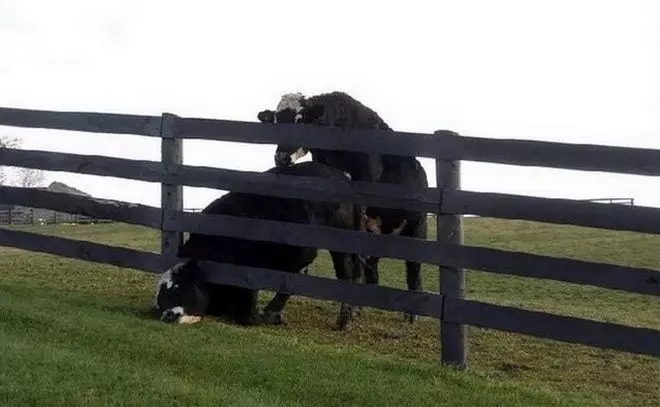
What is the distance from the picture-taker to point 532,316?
6582 mm

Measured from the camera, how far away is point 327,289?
7551mm

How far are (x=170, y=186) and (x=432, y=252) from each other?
2922 millimetres

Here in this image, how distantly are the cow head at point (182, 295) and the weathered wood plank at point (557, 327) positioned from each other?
2551mm

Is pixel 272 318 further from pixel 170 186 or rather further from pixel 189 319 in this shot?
pixel 170 186

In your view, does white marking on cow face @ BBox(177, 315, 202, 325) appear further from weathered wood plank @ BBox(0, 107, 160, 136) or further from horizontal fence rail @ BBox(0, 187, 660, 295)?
weathered wood plank @ BBox(0, 107, 160, 136)

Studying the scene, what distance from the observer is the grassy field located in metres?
5.71

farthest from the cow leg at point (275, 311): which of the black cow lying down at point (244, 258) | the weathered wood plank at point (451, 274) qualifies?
the weathered wood plank at point (451, 274)

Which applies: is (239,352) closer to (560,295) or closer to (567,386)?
(567,386)

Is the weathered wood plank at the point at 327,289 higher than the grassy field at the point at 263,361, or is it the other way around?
the weathered wood plank at the point at 327,289

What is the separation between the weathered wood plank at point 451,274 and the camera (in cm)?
700

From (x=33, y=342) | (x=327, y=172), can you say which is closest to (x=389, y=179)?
(x=327, y=172)

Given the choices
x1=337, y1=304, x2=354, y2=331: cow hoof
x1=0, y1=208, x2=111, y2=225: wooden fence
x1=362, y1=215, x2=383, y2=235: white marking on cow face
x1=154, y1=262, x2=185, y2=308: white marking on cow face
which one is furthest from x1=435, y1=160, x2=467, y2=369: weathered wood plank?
x1=0, y1=208, x2=111, y2=225: wooden fence

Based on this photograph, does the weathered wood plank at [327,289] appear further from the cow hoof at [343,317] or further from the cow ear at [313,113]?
the cow ear at [313,113]

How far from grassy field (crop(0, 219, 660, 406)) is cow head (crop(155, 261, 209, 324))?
174mm
